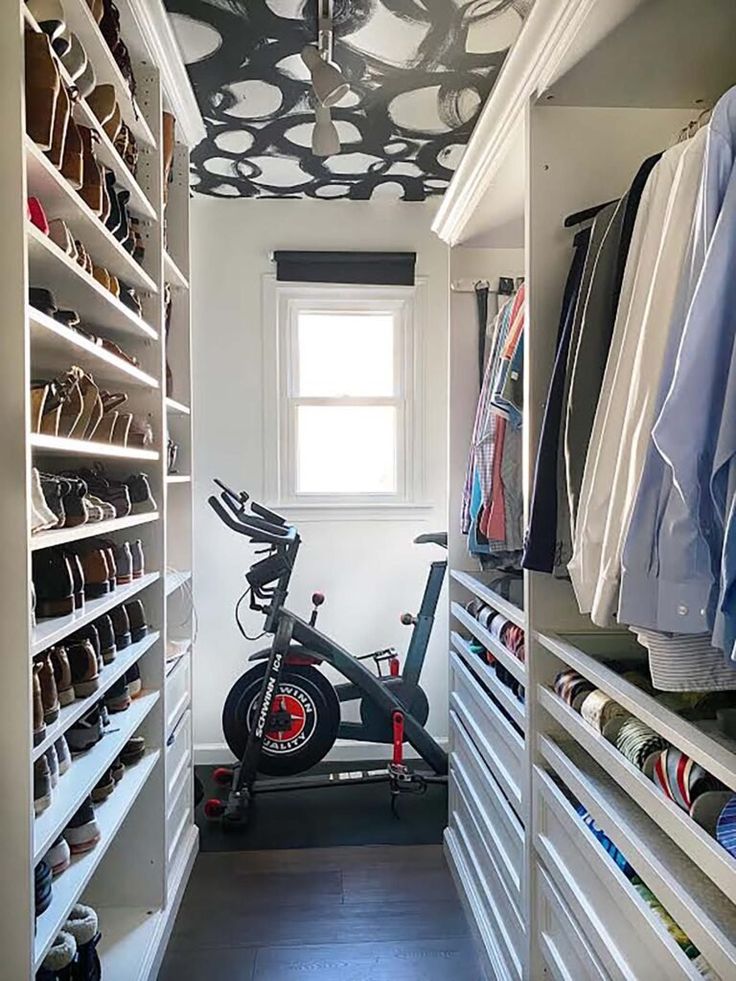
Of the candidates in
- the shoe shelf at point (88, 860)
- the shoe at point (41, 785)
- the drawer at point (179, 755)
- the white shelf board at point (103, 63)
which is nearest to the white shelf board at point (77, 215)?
the white shelf board at point (103, 63)

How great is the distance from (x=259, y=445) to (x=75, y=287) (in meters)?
1.77

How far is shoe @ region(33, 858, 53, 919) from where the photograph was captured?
4.06ft

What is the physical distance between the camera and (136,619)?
6.36ft

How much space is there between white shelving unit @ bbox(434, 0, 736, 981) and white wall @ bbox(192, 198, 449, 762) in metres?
1.14

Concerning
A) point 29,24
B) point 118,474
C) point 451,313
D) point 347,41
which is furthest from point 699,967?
point 347,41

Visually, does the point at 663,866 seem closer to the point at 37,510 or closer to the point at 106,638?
the point at 37,510

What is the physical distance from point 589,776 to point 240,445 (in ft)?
7.54

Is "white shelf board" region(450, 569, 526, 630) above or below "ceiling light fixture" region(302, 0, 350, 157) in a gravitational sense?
below

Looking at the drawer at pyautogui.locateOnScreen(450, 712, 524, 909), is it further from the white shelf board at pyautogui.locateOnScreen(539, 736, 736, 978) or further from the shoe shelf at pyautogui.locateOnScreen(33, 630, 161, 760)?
the shoe shelf at pyautogui.locateOnScreen(33, 630, 161, 760)

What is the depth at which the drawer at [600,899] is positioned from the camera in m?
0.97

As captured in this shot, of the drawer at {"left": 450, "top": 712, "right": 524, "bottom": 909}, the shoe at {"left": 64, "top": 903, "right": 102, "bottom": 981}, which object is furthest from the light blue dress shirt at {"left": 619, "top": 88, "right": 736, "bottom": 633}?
the shoe at {"left": 64, "top": 903, "right": 102, "bottom": 981}

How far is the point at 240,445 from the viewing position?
3293mm

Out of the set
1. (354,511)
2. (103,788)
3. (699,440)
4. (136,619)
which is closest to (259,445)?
(354,511)

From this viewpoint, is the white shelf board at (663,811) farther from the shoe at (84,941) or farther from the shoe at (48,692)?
the shoe at (84,941)
